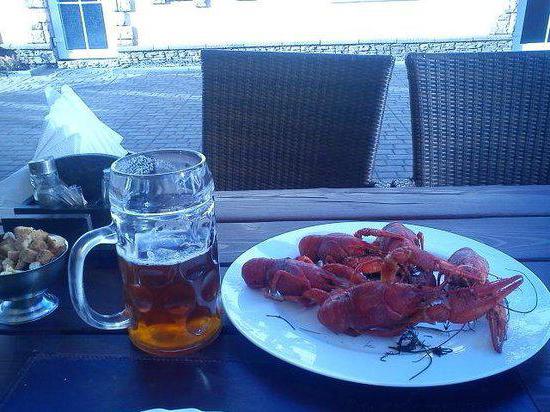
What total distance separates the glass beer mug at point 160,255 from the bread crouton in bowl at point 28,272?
0.12 meters

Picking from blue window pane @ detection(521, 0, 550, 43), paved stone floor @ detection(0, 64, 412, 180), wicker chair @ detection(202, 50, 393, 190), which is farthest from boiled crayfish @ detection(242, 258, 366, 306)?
blue window pane @ detection(521, 0, 550, 43)

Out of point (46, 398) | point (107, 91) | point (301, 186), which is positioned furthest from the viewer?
point (107, 91)

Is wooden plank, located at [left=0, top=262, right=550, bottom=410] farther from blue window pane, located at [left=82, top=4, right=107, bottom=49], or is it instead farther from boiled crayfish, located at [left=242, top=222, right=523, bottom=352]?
blue window pane, located at [left=82, top=4, right=107, bottom=49]

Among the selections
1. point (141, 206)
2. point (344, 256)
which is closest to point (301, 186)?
point (344, 256)

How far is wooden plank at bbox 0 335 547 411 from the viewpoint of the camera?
2.34 feet

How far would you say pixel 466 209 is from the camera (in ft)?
4.37

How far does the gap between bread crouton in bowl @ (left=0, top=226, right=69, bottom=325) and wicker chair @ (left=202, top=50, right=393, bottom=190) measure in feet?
3.71

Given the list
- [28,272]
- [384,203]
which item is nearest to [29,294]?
[28,272]

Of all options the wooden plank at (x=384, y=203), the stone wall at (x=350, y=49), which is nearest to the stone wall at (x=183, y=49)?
the stone wall at (x=350, y=49)

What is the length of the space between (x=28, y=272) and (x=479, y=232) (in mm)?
983

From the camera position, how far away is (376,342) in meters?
0.81

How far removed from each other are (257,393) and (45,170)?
0.65 meters

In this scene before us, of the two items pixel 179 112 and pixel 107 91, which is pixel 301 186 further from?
pixel 107 91

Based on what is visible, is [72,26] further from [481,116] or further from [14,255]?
[14,255]
